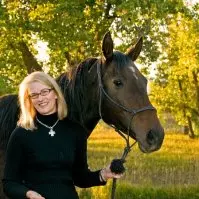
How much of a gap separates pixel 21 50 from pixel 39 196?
1608cm

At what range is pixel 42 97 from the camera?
10.5ft

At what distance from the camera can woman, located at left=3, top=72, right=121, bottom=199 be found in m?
3.15

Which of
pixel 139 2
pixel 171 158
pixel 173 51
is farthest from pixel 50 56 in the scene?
pixel 173 51

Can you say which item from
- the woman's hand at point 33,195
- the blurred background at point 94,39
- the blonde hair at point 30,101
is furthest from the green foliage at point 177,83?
the woman's hand at point 33,195

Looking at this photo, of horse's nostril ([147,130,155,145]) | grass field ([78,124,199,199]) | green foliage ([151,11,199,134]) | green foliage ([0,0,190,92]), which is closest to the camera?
horse's nostril ([147,130,155,145])

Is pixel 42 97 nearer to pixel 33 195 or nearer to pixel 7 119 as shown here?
pixel 33 195

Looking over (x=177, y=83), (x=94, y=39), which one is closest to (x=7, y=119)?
(x=94, y=39)

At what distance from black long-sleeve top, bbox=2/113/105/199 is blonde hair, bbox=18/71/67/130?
0.17ft

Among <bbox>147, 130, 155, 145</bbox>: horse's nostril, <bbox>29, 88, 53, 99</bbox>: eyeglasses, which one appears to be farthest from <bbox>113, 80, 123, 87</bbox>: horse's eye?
<bbox>29, 88, 53, 99</bbox>: eyeglasses

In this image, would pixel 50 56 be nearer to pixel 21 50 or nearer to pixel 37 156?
pixel 21 50

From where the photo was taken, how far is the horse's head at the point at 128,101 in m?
3.70

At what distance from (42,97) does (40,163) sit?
0.41 meters

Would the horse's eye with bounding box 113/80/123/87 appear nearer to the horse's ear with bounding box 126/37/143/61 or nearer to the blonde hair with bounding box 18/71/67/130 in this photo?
the horse's ear with bounding box 126/37/143/61

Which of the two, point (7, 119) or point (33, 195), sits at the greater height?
point (7, 119)
